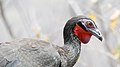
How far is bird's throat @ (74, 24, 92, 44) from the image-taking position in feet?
10.5

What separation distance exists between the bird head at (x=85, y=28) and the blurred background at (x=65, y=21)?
193 centimetres

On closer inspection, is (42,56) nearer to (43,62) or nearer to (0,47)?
(43,62)

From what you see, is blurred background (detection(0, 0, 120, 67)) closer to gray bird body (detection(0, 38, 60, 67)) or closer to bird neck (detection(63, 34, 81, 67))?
bird neck (detection(63, 34, 81, 67))

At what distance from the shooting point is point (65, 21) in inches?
245

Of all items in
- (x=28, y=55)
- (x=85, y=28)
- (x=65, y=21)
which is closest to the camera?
(x=28, y=55)

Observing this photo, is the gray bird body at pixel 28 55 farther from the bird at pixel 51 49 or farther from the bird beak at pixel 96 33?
the bird beak at pixel 96 33

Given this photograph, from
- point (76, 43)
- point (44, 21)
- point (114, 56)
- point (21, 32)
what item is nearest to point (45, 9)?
point (44, 21)

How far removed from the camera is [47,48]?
3.14 meters

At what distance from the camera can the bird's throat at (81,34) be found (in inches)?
126

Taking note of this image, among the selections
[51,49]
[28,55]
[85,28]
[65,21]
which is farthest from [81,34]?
[65,21]

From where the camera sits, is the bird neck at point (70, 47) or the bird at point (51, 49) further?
the bird neck at point (70, 47)

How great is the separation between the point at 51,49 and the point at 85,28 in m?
0.27

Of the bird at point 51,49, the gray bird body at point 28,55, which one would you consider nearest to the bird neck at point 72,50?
the bird at point 51,49

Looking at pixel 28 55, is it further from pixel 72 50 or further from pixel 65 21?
pixel 65 21
